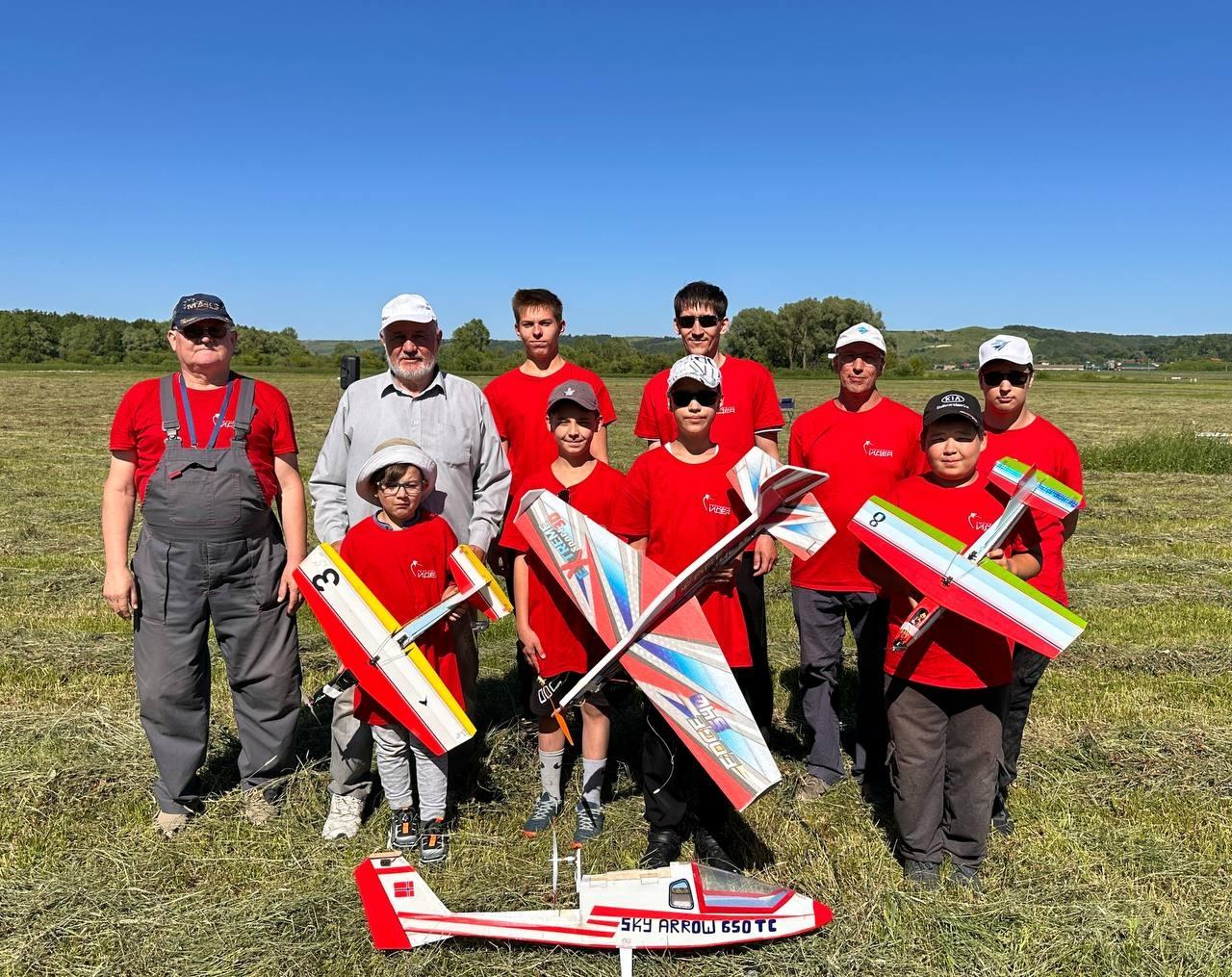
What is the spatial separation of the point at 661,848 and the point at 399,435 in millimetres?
2383

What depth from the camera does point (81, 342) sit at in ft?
284

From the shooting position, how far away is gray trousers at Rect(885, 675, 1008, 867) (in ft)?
12.3

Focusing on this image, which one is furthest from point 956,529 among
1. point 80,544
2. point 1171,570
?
point 80,544

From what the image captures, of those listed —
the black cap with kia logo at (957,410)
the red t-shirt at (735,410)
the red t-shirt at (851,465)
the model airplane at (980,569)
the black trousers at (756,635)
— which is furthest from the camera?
the red t-shirt at (735,410)

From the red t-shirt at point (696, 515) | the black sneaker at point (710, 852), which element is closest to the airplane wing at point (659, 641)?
the red t-shirt at point (696, 515)

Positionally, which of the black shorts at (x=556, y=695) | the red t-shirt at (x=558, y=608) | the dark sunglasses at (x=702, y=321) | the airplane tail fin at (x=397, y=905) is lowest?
the airplane tail fin at (x=397, y=905)

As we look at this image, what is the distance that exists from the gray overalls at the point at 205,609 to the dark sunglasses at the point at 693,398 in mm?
2094

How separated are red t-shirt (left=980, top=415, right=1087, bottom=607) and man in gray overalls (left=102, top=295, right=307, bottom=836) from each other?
Result: 3.50 meters

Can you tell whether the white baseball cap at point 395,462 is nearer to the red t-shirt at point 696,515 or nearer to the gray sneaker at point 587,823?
the red t-shirt at point 696,515

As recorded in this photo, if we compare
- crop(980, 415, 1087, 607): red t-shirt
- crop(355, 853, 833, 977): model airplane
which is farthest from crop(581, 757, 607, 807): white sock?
crop(980, 415, 1087, 607): red t-shirt

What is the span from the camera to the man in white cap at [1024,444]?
3924 millimetres

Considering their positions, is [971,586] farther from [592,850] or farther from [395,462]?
[395,462]

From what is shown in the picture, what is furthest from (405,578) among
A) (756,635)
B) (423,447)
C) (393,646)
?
(756,635)

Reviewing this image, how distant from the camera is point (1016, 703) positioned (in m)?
4.28
